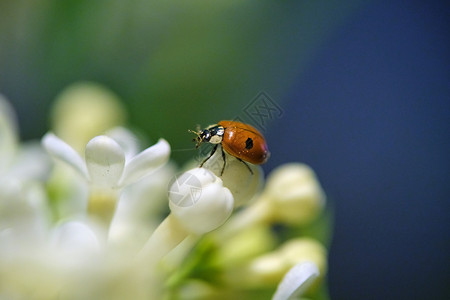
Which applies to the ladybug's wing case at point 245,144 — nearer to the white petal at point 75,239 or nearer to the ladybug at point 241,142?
the ladybug at point 241,142

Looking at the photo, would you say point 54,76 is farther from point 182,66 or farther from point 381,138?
point 381,138

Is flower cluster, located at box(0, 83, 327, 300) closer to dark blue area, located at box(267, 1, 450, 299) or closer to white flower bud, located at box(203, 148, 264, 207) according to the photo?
white flower bud, located at box(203, 148, 264, 207)

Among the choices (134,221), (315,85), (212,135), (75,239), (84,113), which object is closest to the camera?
(75,239)

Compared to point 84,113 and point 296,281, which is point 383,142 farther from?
point 296,281

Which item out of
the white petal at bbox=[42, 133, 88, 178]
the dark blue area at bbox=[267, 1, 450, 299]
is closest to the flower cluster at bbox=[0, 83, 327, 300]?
the white petal at bbox=[42, 133, 88, 178]

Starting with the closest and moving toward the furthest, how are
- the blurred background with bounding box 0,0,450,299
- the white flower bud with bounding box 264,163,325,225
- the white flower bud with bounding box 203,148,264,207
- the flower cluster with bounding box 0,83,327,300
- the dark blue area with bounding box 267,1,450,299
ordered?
the flower cluster with bounding box 0,83,327,300
the white flower bud with bounding box 203,148,264,207
the white flower bud with bounding box 264,163,325,225
the blurred background with bounding box 0,0,450,299
the dark blue area with bounding box 267,1,450,299

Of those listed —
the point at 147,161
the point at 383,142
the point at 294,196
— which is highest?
the point at 383,142

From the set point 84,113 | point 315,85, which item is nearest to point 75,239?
point 84,113

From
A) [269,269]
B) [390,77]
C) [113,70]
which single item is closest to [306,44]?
[390,77]
